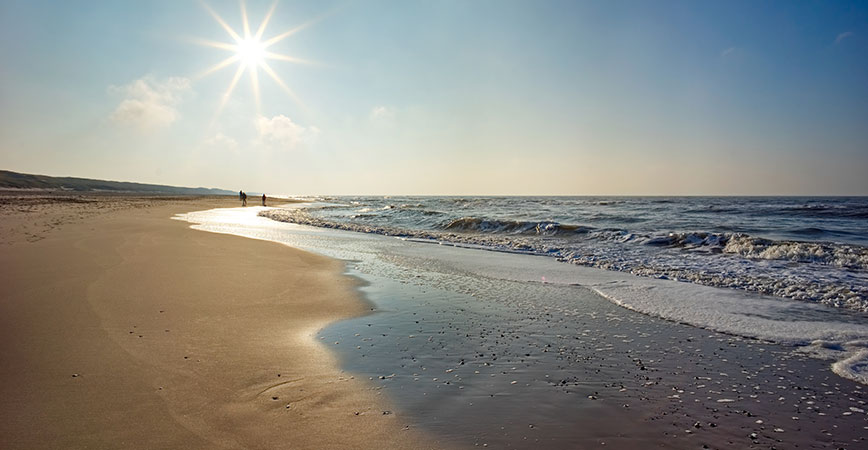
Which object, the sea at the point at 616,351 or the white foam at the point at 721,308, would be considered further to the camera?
the white foam at the point at 721,308

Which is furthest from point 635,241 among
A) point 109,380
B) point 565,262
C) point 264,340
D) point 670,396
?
point 109,380

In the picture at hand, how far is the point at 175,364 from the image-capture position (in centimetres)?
423

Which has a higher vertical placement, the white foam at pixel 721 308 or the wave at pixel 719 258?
the wave at pixel 719 258

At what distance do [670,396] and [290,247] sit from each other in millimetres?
13079

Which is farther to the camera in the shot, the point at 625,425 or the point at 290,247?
the point at 290,247

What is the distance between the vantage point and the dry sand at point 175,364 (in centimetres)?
303

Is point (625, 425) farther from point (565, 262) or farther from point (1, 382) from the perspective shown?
point (565, 262)

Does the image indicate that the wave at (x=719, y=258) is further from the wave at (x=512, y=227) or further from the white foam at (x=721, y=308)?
the white foam at (x=721, y=308)

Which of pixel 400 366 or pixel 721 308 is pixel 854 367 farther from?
pixel 400 366

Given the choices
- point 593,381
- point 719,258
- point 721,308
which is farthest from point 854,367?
point 719,258

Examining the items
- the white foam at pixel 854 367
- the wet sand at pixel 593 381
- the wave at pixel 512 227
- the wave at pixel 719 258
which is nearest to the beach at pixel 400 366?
the wet sand at pixel 593 381

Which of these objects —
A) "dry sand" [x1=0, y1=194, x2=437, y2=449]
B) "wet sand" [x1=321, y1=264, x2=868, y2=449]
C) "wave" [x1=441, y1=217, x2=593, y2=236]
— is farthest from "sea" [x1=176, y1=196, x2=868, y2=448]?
"wave" [x1=441, y1=217, x2=593, y2=236]

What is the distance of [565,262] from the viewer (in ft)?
42.9

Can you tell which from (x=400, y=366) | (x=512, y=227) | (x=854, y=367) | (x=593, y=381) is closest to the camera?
(x=593, y=381)
